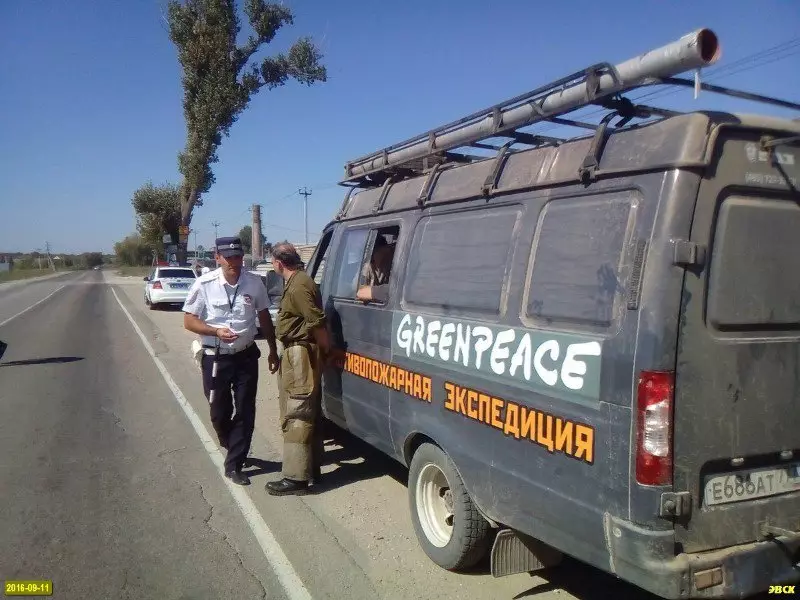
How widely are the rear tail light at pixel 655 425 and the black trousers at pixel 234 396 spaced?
3.35 metres

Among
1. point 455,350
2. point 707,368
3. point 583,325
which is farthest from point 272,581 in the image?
point 707,368

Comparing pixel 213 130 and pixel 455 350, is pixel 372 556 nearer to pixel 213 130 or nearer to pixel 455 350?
pixel 455 350

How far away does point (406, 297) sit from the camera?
402 centimetres

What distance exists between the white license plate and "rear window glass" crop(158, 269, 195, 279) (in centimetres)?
2351

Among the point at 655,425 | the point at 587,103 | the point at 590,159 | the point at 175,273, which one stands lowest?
the point at 655,425

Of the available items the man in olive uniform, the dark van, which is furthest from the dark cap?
the dark van

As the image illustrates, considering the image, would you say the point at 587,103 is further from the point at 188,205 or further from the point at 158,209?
the point at 158,209

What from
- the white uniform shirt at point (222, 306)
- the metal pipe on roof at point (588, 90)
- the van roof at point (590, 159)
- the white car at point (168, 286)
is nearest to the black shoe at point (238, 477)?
the white uniform shirt at point (222, 306)

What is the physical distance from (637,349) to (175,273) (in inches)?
941

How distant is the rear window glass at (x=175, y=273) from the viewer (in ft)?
78.2

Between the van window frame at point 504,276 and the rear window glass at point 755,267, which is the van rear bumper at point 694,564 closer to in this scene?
the rear window glass at point 755,267

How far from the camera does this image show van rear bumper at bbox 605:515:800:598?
2.37 meters

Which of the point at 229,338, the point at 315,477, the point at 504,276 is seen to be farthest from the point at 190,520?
the point at 504,276

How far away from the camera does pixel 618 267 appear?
2.55 meters
